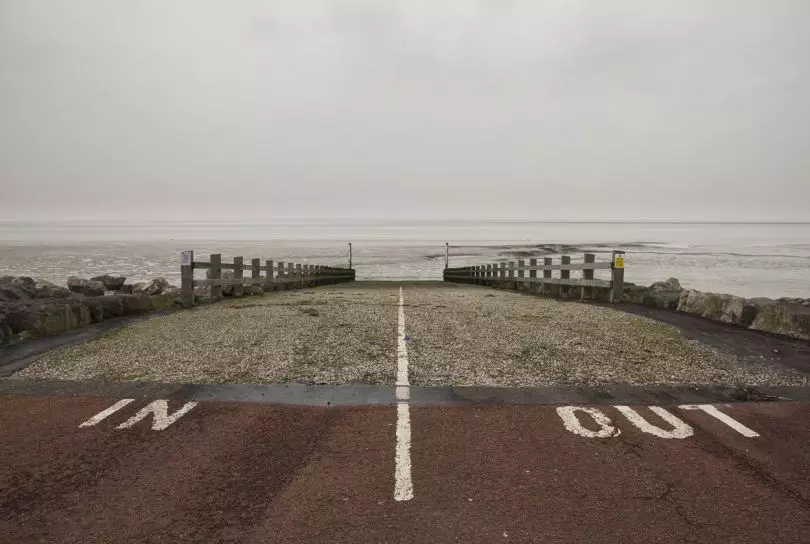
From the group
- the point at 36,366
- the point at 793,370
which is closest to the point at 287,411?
the point at 36,366

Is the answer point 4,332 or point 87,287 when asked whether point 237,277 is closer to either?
point 4,332

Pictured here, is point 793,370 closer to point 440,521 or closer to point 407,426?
point 407,426

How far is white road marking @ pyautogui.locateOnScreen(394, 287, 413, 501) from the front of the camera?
334 cm

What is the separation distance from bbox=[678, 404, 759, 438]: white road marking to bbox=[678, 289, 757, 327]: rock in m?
4.76

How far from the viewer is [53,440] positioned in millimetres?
4059

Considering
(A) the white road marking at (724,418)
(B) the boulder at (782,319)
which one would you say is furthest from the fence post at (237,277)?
(B) the boulder at (782,319)

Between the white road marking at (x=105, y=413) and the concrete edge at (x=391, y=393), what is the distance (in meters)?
0.19

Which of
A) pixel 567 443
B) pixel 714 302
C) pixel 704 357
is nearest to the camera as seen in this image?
pixel 567 443

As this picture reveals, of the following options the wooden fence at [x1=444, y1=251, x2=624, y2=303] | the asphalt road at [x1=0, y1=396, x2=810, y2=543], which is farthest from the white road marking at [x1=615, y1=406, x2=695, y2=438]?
the wooden fence at [x1=444, y1=251, x2=624, y2=303]

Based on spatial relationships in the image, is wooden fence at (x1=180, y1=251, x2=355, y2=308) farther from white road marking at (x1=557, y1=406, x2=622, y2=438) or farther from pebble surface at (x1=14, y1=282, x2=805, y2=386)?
white road marking at (x1=557, y1=406, x2=622, y2=438)

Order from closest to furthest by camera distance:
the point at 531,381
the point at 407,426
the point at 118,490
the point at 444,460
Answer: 1. the point at 118,490
2. the point at 444,460
3. the point at 407,426
4. the point at 531,381

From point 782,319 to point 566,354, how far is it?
407 cm

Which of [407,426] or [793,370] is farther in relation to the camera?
[793,370]

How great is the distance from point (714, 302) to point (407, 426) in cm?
781
